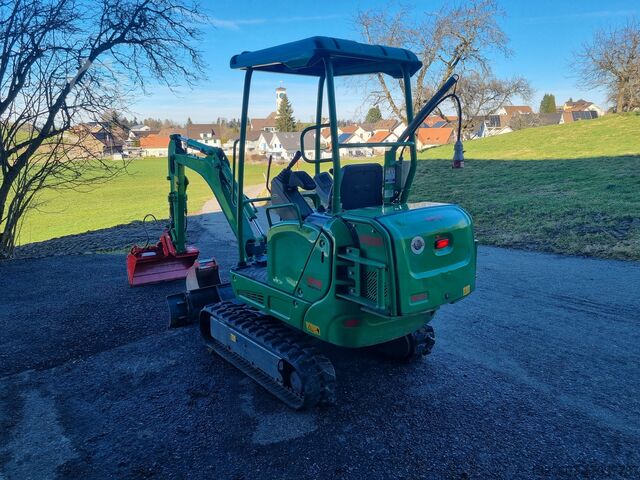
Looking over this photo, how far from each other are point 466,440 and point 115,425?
2.69 m

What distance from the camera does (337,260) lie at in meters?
3.69

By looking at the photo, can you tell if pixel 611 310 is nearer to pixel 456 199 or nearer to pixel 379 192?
pixel 379 192

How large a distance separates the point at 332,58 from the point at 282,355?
101 inches

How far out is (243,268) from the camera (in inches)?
198

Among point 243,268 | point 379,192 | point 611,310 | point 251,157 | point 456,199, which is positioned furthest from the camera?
point 251,157

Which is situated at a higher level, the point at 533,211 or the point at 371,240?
the point at 371,240

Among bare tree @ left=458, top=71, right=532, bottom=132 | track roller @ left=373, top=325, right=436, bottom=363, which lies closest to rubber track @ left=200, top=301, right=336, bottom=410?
track roller @ left=373, top=325, right=436, bottom=363

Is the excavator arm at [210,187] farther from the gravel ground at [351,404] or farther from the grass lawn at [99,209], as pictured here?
the grass lawn at [99,209]

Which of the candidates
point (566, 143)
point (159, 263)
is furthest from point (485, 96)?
point (159, 263)

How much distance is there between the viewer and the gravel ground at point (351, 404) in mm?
3400

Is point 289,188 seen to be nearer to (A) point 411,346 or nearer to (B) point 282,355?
(B) point 282,355

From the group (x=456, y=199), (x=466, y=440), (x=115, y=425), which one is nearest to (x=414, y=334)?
(x=466, y=440)

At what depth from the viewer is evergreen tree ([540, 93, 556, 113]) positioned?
344 feet

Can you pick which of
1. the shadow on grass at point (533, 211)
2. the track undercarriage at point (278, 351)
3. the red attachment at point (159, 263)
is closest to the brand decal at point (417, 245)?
the track undercarriage at point (278, 351)
